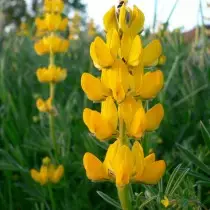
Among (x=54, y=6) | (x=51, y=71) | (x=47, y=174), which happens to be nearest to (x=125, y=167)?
(x=47, y=174)

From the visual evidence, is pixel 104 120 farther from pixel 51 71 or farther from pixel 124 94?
pixel 51 71

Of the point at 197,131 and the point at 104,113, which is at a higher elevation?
the point at 104,113

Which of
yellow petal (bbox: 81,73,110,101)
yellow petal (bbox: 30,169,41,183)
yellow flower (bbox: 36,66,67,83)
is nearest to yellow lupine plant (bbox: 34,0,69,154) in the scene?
yellow flower (bbox: 36,66,67,83)

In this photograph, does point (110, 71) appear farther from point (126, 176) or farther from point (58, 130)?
point (58, 130)

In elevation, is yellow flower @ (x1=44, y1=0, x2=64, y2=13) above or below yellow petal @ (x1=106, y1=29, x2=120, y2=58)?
above

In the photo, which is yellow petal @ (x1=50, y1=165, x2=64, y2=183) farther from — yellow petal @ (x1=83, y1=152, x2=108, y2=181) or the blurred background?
yellow petal @ (x1=83, y1=152, x2=108, y2=181)

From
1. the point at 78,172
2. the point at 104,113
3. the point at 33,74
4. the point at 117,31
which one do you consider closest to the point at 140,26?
the point at 117,31

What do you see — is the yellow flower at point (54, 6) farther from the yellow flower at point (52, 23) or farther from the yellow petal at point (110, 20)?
the yellow petal at point (110, 20)
